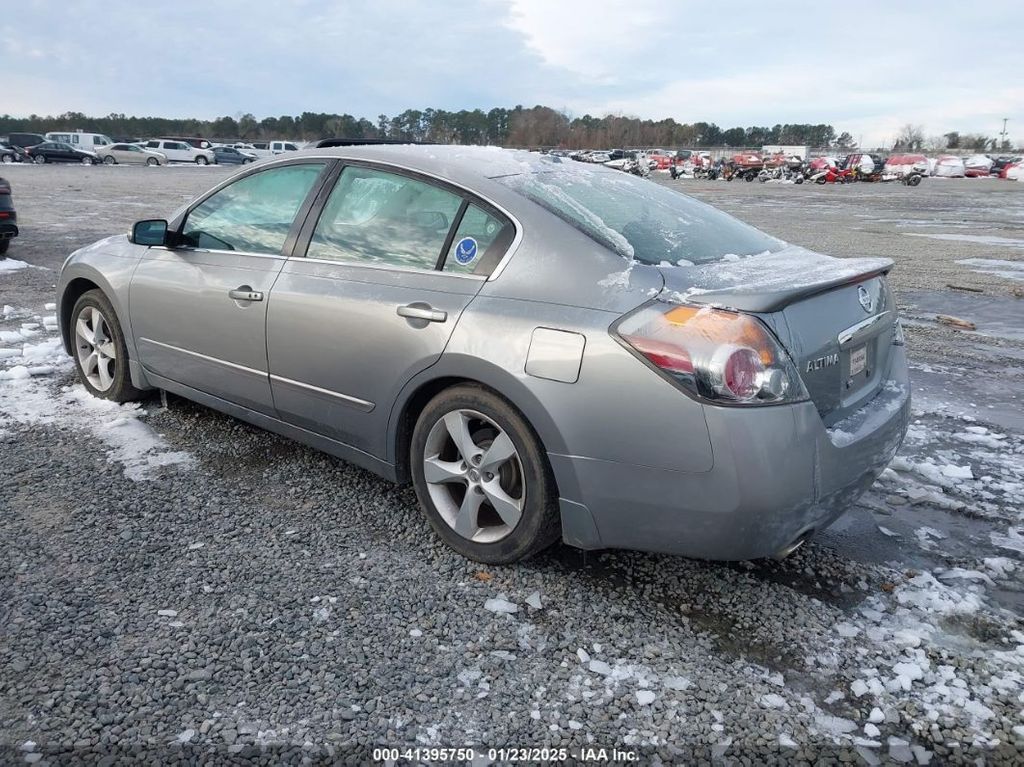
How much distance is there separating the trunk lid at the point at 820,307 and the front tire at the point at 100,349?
345 centimetres

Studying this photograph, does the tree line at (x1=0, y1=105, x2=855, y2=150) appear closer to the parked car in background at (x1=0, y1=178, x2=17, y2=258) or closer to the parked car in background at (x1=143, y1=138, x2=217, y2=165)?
the parked car in background at (x1=143, y1=138, x2=217, y2=165)

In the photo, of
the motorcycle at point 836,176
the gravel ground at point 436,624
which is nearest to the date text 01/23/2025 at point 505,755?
the gravel ground at point 436,624

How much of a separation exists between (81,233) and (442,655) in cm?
1442

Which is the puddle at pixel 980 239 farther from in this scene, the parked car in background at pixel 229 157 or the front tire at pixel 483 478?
the parked car in background at pixel 229 157

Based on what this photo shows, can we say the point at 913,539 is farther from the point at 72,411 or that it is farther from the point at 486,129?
the point at 486,129

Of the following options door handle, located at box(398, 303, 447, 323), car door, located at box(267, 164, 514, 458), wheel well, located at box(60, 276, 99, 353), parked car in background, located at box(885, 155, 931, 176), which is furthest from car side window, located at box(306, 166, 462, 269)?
parked car in background, located at box(885, 155, 931, 176)

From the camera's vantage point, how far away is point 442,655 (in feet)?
8.79

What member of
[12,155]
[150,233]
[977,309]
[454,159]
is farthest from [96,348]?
[12,155]

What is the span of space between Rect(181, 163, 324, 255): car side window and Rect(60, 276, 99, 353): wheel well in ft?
3.52

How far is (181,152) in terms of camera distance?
6012cm

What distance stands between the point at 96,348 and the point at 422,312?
9.33 feet

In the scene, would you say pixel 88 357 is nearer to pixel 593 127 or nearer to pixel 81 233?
pixel 81 233

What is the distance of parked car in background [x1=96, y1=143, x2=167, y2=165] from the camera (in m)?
57.4

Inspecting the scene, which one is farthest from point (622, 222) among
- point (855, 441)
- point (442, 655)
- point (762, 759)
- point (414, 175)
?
point (762, 759)
